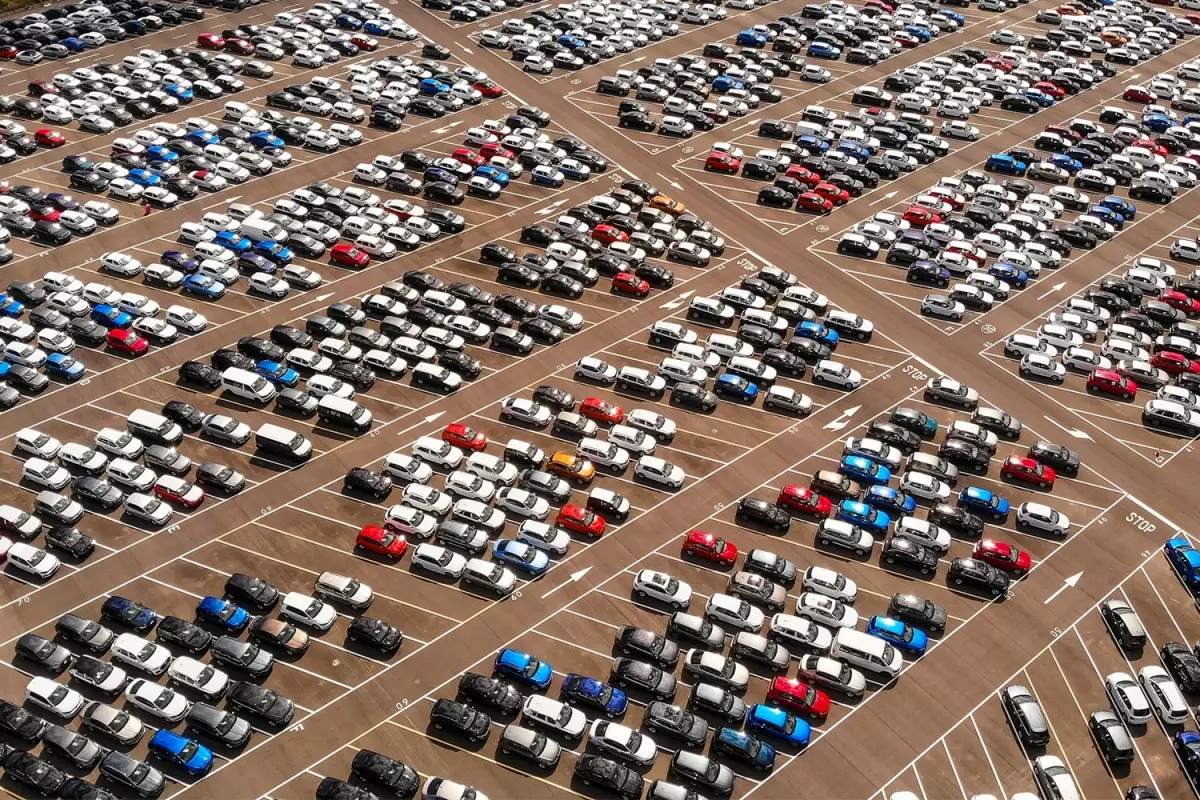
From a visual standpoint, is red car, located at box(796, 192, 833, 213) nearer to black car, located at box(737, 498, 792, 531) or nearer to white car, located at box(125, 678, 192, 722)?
black car, located at box(737, 498, 792, 531)

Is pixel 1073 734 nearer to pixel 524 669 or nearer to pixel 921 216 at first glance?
pixel 524 669

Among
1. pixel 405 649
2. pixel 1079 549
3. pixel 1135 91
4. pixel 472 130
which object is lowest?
pixel 405 649

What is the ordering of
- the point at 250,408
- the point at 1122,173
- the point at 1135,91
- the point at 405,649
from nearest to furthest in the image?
the point at 405,649, the point at 250,408, the point at 1122,173, the point at 1135,91

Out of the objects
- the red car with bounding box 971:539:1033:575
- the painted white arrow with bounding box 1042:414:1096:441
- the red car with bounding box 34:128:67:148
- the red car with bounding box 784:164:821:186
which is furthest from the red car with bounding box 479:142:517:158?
the red car with bounding box 971:539:1033:575

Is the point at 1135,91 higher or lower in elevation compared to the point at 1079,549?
higher

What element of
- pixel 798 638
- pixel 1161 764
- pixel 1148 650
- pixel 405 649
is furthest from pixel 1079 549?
pixel 405 649

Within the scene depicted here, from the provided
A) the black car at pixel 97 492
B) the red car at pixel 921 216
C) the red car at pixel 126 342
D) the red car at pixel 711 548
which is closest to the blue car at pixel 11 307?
the red car at pixel 126 342

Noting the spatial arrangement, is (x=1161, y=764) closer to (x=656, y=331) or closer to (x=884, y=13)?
(x=656, y=331)

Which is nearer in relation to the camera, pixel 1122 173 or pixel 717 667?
pixel 717 667
